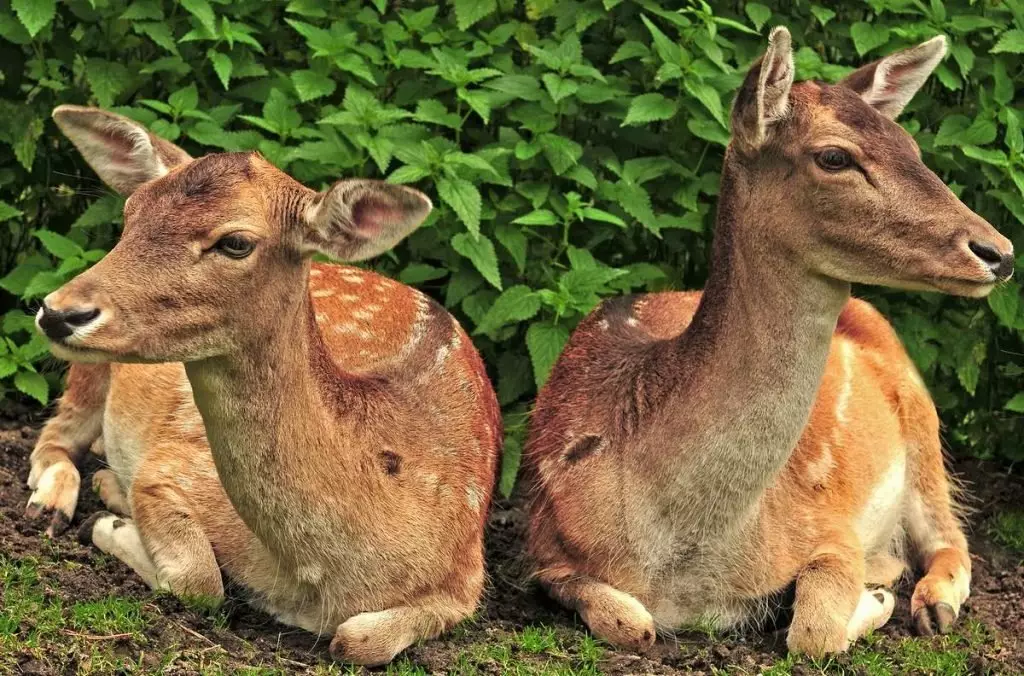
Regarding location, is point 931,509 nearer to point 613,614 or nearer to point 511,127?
point 613,614

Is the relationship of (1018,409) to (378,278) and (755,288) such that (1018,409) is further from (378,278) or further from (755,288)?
(378,278)

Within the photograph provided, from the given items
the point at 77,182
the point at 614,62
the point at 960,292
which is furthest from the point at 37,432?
the point at 960,292

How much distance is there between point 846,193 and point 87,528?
317cm

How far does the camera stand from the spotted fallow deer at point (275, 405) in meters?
5.35

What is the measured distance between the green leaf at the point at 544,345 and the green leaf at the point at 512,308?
79 mm

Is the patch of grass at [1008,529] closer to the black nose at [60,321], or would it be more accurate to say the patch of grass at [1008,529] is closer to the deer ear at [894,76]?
the deer ear at [894,76]

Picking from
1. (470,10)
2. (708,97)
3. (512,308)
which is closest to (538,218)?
(512,308)

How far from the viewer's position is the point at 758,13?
7.95m

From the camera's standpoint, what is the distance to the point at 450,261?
25.2 feet

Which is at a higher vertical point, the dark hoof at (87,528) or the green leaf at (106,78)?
the green leaf at (106,78)

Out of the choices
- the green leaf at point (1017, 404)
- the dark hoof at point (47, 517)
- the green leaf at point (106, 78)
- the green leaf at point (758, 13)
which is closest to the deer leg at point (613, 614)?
the dark hoof at point (47, 517)

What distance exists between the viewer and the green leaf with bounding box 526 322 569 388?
723 centimetres

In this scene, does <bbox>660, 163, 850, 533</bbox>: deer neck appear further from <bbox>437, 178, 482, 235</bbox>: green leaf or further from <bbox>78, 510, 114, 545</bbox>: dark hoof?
<bbox>78, 510, 114, 545</bbox>: dark hoof

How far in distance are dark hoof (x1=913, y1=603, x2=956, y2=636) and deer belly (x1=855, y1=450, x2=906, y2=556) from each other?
366 mm
